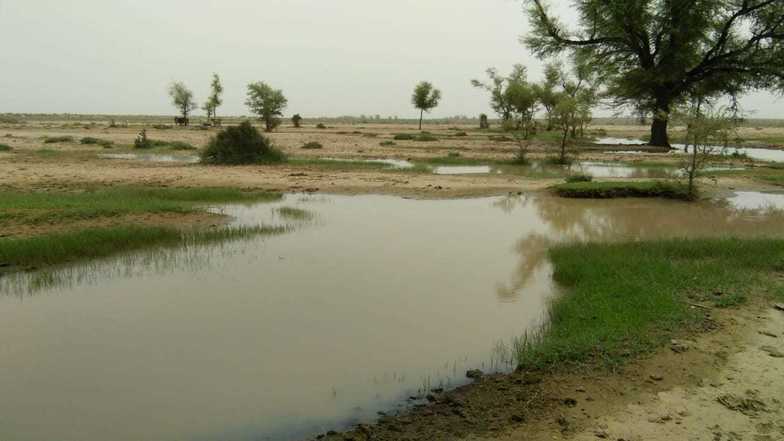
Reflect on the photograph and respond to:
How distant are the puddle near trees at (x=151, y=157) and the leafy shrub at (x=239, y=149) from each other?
4.02 ft

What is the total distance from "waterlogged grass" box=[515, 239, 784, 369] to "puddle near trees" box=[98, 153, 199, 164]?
67.5 feet

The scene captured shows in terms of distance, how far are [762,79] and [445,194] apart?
82.6 feet

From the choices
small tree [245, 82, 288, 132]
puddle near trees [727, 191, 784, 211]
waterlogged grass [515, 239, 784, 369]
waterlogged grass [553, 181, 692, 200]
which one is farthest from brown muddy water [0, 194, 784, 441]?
small tree [245, 82, 288, 132]

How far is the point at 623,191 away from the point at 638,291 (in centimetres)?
1031

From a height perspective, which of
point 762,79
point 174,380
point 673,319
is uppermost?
point 762,79

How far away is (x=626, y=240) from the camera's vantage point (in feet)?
35.3

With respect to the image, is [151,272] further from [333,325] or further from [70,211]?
[70,211]

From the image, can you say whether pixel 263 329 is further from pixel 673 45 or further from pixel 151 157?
pixel 673 45

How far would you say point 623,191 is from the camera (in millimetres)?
16234

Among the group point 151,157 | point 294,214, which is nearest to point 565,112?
point 294,214

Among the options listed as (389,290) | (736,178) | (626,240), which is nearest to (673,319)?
(389,290)

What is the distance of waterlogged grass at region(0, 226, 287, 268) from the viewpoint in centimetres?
870

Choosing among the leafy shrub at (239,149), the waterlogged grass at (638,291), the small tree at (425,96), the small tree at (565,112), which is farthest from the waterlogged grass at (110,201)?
the small tree at (425,96)

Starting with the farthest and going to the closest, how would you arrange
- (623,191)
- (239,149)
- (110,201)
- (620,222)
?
(239,149), (623,191), (110,201), (620,222)
